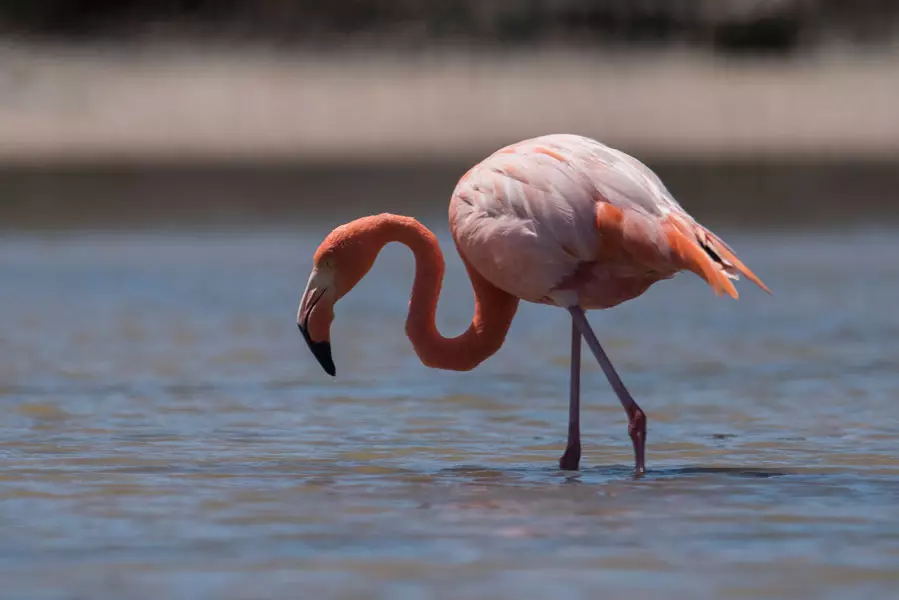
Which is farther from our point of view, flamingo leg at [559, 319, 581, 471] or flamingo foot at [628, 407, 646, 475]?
flamingo leg at [559, 319, 581, 471]

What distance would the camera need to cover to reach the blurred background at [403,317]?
16.5 ft

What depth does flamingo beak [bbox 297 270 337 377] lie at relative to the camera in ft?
21.7

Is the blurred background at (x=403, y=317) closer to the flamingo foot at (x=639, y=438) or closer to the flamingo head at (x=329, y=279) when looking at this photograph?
the flamingo foot at (x=639, y=438)

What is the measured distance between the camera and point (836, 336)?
33.9 ft

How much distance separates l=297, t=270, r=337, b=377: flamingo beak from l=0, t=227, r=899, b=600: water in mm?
372

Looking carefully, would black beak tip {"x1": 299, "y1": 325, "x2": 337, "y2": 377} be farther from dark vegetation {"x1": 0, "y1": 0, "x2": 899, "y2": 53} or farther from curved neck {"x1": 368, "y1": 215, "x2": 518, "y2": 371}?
dark vegetation {"x1": 0, "y1": 0, "x2": 899, "y2": 53}

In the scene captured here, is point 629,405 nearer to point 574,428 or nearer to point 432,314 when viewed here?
point 574,428

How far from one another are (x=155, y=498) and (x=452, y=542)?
116cm

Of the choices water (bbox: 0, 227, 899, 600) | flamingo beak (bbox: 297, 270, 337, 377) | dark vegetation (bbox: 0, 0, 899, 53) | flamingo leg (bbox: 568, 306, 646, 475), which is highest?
dark vegetation (bbox: 0, 0, 899, 53)

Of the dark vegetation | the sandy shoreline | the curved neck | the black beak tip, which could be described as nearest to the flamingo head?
the black beak tip

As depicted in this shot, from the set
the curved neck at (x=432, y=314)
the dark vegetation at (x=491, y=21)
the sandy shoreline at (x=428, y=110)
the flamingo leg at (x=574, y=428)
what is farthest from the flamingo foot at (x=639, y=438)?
the dark vegetation at (x=491, y=21)

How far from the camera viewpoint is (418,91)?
22656 mm

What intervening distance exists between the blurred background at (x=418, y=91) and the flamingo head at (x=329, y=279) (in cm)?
1406

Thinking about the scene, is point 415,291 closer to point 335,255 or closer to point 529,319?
point 335,255
